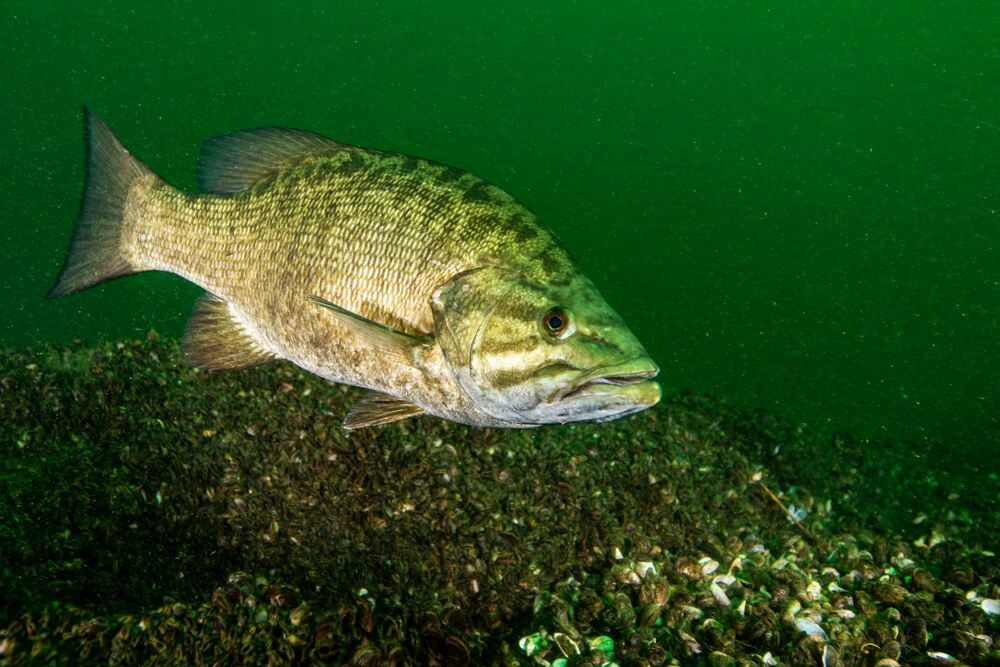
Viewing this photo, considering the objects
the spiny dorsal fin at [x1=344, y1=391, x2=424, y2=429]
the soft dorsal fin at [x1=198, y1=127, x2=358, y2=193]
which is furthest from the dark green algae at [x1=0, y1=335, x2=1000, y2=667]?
the soft dorsal fin at [x1=198, y1=127, x2=358, y2=193]

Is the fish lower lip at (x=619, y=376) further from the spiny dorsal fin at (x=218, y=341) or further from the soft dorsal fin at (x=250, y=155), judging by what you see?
the soft dorsal fin at (x=250, y=155)

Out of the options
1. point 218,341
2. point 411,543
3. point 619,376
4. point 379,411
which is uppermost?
point 619,376

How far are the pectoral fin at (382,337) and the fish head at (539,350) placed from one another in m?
0.12

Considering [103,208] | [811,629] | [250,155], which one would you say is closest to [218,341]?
[250,155]

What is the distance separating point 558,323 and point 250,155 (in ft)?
5.96

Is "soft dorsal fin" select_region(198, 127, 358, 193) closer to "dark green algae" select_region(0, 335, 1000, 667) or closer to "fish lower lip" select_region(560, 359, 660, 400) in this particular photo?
"dark green algae" select_region(0, 335, 1000, 667)

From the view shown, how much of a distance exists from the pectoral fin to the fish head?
12 centimetres

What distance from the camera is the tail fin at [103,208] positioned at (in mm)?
2984

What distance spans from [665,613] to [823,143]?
18811mm

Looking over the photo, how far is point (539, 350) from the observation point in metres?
1.97

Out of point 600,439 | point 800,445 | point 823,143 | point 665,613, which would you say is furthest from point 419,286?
point 823,143

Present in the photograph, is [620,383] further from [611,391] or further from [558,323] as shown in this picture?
[558,323]

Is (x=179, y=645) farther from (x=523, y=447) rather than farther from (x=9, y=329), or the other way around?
(x=9, y=329)

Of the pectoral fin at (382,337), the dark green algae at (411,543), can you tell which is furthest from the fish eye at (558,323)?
the dark green algae at (411,543)
